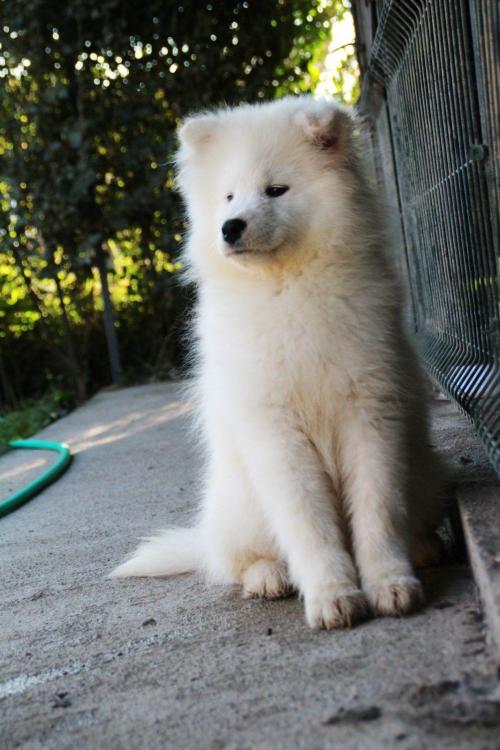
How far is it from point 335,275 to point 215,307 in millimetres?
444

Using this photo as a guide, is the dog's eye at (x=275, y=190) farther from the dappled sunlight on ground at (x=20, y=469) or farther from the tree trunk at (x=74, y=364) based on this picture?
the tree trunk at (x=74, y=364)

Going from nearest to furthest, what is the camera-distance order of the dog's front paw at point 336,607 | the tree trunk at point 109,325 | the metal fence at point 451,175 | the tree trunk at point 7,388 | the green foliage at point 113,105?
the dog's front paw at point 336,607
the metal fence at point 451,175
the green foliage at point 113,105
the tree trunk at point 109,325
the tree trunk at point 7,388

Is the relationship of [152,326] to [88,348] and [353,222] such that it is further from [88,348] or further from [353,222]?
[353,222]

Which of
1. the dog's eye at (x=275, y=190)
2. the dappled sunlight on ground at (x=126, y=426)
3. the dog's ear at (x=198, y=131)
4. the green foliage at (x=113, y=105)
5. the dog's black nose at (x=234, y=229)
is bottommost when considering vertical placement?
the dappled sunlight on ground at (x=126, y=426)

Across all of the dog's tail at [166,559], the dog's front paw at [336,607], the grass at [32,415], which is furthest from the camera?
the grass at [32,415]

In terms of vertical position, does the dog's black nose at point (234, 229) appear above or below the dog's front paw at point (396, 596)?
above

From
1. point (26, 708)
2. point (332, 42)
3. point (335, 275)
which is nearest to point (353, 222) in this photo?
point (335, 275)

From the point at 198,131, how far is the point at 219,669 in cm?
179

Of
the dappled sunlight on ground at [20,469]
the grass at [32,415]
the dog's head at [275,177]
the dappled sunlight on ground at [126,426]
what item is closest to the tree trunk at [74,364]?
the grass at [32,415]

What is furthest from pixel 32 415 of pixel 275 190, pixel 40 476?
Result: pixel 275 190

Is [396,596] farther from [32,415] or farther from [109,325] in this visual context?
[109,325]

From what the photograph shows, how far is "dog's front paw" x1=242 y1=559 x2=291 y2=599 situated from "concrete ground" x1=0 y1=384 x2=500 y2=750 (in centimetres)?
5

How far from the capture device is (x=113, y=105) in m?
10.2

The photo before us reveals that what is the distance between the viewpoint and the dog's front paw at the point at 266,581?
9.49 feet
